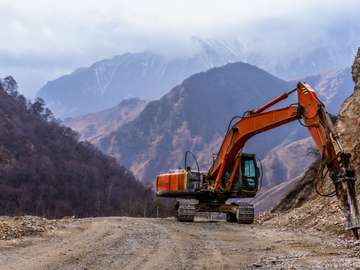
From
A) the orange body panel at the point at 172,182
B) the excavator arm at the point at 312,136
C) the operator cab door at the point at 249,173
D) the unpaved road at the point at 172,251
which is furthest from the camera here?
the orange body panel at the point at 172,182

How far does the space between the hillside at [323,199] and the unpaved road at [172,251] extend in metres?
1.75

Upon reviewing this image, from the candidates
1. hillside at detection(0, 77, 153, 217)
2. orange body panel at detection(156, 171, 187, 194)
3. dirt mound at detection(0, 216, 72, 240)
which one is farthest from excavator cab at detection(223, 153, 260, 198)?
hillside at detection(0, 77, 153, 217)

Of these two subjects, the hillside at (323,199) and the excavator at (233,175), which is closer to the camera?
the hillside at (323,199)

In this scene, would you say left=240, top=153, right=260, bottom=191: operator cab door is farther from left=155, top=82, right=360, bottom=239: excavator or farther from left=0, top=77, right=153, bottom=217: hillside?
left=0, top=77, right=153, bottom=217: hillside

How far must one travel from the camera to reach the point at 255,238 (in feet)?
60.7

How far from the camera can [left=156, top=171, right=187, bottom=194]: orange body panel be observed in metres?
28.7

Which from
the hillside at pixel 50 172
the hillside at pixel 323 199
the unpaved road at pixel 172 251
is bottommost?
the unpaved road at pixel 172 251

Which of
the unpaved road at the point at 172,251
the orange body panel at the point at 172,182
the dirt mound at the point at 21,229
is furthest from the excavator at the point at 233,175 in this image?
the dirt mound at the point at 21,229

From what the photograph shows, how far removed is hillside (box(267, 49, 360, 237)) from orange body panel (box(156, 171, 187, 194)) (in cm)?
462

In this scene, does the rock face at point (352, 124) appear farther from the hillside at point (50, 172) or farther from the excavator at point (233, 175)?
the hillside at point (50, 172)

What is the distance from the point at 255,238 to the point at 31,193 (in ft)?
339

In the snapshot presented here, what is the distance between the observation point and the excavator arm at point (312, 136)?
49.1ft

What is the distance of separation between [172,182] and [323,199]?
823 centimetres

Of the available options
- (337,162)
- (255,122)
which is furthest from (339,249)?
(255,122)
